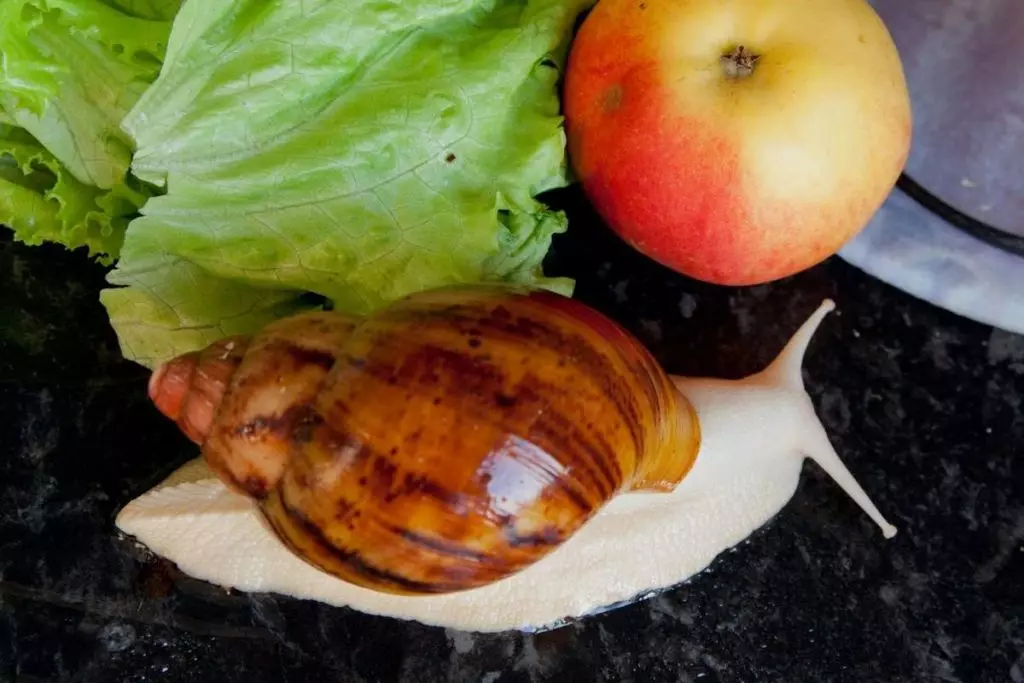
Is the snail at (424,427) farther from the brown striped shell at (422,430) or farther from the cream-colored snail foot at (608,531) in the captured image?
the cream-colored snail foot at (608,531)

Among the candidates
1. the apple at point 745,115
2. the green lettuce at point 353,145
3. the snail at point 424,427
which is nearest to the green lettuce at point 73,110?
the green lettuce at point 353,145

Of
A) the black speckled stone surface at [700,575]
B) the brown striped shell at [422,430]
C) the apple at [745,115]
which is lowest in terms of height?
the black speckled stone surface at [700,575]

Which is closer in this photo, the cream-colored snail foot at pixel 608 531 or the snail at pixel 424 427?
the snail at pixel 424 427

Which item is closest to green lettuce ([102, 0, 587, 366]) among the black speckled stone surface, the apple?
the apple

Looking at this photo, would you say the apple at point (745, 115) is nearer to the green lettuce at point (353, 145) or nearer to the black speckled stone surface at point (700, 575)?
the green lettuce at point (353, 145)

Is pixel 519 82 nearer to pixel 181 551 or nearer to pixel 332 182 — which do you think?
pixel 332 182

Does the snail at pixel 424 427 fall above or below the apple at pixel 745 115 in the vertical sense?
below
